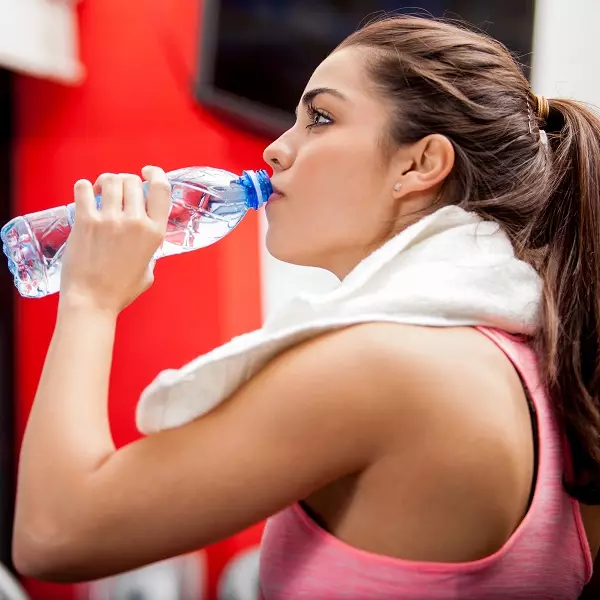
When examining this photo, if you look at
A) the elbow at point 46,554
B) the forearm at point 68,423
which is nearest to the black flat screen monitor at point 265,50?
the forearm at point 68,423

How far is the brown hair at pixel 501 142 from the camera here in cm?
82

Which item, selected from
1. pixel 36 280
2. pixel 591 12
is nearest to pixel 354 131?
pixel 36 280

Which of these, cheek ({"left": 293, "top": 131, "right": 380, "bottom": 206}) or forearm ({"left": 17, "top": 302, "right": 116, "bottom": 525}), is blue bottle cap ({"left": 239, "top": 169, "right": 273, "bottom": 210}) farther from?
forearm ({"left": 17, "top": 302, "right": 116, "bottom": 525})

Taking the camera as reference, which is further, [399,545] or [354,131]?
[354,131]

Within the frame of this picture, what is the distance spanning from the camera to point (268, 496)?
64 centimetres

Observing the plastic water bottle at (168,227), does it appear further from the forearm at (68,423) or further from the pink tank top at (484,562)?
the pink tank top at (484,562)

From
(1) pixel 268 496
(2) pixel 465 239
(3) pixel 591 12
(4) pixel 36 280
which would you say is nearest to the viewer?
(1) pixel 268 496

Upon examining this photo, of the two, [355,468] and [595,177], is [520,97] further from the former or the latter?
[355,468]

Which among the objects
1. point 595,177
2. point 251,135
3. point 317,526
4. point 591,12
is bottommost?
point 317,526

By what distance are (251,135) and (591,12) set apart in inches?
34.4

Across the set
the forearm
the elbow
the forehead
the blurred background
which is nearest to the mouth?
the forehead

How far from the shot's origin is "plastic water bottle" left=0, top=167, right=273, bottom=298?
1.09 meters

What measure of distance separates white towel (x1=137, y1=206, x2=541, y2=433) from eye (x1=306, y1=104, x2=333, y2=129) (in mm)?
184

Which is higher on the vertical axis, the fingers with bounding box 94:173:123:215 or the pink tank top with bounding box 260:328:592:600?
the fingers with bounding box 94:173:123:215
